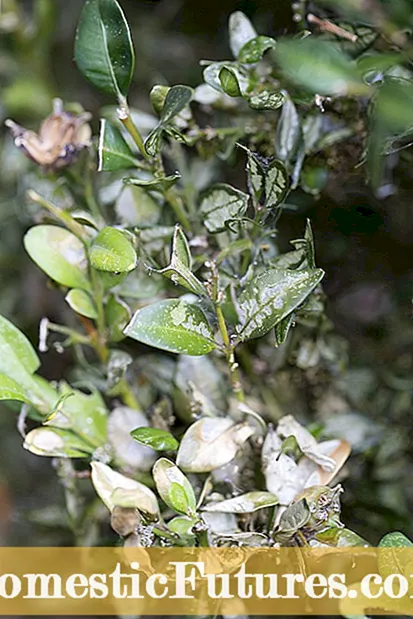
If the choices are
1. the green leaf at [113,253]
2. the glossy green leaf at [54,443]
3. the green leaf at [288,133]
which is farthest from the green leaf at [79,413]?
the green leaf at [288,133]

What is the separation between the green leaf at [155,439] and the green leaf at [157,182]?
0.15 metres

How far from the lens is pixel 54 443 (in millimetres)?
546

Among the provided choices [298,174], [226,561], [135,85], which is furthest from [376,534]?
[135,85]

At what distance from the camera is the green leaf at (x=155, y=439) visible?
0.49m

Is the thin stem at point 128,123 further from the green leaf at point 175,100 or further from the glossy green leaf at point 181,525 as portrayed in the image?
the glossy green leaf at point 181,525

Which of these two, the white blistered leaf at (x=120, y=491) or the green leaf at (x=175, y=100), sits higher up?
the green leaf at (x=175, y=100)

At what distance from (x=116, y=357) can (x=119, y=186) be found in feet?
0.45

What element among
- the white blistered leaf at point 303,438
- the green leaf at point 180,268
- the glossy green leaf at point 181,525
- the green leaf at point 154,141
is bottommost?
the white blistered leaf at point 303,438

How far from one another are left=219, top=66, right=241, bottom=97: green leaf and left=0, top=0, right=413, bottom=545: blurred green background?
0.10 m

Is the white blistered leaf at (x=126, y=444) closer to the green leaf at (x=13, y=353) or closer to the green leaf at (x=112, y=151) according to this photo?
the green leaf at (x=13, y=353)

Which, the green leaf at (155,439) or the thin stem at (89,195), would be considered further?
the thin stem at (89,195)

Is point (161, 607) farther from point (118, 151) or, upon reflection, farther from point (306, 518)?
point (118, 151)

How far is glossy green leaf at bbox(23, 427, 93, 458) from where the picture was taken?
0.54 meters

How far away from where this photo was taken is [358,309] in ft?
2.17
